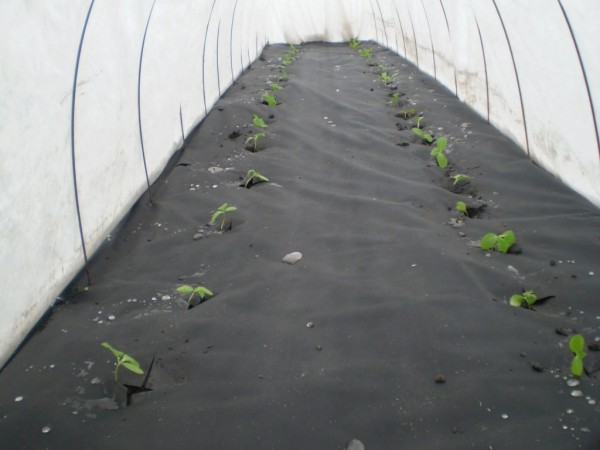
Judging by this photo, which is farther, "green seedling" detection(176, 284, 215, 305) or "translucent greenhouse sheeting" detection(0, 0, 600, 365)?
"green seedling" detection(176, 284, 215, 305)

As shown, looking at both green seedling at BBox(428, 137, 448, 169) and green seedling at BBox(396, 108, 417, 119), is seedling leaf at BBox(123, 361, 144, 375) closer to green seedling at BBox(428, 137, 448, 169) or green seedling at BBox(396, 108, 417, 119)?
green seedling at BBox(428, 137, 448, 169)

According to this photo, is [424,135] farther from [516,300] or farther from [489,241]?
[516,300]

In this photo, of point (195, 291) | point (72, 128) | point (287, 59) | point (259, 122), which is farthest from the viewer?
point (287, 59)

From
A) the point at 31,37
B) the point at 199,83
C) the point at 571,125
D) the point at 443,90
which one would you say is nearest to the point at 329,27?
the point at 443,90

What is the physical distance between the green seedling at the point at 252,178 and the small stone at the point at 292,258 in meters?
1.22

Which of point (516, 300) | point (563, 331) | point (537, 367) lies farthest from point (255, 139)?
point (537, 367)

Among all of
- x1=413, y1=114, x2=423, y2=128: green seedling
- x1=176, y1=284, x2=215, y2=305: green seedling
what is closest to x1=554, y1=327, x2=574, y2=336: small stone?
x1=176, y1=284, x2=215, y2=305: green seedling

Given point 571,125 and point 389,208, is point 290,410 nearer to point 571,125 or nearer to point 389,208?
point 389,208

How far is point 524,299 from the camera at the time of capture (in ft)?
9.36

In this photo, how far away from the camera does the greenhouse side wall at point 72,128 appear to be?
2.71 metres

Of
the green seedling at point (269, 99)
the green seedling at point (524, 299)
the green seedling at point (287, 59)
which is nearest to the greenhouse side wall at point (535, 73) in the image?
the green seedling at point (524, 299)

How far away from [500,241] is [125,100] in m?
2.89

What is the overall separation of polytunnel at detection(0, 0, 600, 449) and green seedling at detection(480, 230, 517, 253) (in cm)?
2

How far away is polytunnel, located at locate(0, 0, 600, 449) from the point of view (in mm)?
2258
